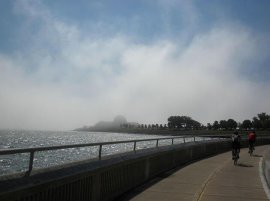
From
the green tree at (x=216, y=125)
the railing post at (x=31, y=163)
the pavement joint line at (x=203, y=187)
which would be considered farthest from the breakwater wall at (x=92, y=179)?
the green tree at (x=216, y=125)

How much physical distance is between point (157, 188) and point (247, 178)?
14.6 feet

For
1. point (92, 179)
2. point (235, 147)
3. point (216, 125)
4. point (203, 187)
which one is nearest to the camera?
point (92, 179)

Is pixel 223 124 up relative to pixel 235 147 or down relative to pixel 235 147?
up

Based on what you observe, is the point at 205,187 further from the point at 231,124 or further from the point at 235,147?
the point at 231,124

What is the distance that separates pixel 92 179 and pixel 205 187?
5004 millimetres

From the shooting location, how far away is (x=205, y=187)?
12859mm

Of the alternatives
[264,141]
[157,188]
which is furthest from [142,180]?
[264,141]

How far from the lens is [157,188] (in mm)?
12570

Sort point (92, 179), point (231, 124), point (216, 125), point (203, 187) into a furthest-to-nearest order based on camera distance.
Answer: point (216, 125), point (231, 124), point (203, 187), point (92, 179)

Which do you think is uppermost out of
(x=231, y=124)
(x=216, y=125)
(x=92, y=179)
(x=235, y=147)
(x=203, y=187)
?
(x=231, y=124)

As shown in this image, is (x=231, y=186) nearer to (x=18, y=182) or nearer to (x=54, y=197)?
(x=54, y=197)

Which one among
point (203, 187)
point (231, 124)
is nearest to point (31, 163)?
point (203, 187)

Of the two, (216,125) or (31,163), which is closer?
(31,163)

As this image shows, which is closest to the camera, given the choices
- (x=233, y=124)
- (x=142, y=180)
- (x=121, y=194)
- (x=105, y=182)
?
(x=105, y=182)
